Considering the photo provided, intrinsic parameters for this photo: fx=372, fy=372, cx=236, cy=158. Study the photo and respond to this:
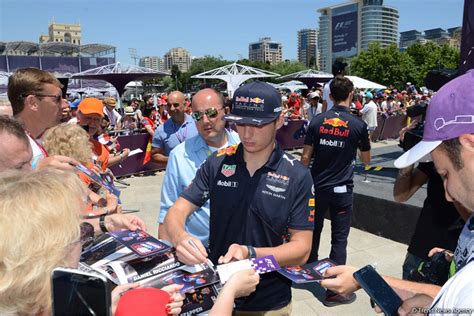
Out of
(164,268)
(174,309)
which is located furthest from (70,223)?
(164,268)

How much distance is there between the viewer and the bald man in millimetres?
4914

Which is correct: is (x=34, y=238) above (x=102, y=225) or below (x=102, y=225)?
above

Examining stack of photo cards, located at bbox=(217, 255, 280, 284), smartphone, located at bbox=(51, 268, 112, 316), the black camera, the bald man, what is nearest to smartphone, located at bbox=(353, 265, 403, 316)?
stack of photo cards, located at bbox=(217, 255, 280, 284)

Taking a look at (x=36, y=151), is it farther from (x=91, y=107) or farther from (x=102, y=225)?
(x=91, y=107)

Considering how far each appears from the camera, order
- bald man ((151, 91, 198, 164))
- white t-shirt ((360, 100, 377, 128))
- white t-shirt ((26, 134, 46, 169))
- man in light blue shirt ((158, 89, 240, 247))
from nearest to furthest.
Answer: man in light blue shirt ((158, 89, 240, 247)) < white t-shirt ((26, 134, 46, 169)) < bald man ((151, 91, 198, 164)) < white t-shirt ((360, 100, 377, 128))

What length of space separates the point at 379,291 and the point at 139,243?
3.63ft

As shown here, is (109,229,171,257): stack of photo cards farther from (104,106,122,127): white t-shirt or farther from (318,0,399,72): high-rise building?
(318,0,399,72): high-rise building

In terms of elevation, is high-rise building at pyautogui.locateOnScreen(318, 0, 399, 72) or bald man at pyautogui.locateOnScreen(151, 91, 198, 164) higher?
high-rise building at pyautogui.locateOnScreen(318, 0, 399, 72)

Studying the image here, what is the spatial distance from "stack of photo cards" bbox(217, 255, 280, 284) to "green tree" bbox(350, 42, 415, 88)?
6511 centimetres

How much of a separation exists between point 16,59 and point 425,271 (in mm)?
53982

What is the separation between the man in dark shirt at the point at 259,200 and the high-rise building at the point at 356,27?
428ft

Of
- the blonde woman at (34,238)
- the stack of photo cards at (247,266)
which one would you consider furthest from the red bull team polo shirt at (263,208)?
the blonde woman at (34,238)

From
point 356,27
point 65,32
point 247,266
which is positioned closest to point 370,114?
point 247,266

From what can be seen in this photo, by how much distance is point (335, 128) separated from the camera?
444 cm
